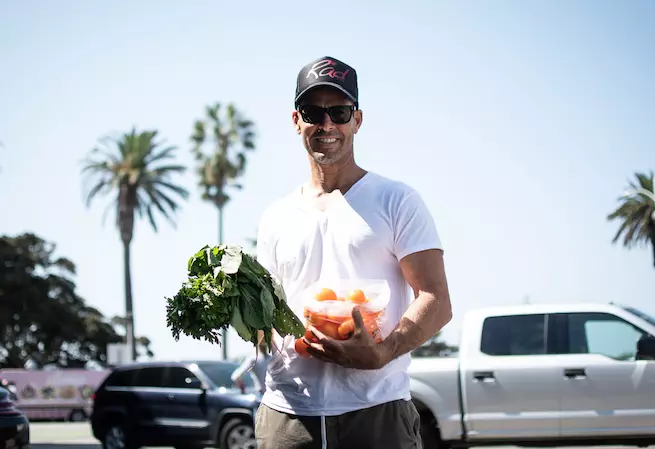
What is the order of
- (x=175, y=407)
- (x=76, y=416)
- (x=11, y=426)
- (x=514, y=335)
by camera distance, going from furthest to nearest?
(x=76, y=416)
(x=175, y=407)
(x=514, y=335)
(x=11, y=426)

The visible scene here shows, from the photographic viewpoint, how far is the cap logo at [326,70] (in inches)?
124

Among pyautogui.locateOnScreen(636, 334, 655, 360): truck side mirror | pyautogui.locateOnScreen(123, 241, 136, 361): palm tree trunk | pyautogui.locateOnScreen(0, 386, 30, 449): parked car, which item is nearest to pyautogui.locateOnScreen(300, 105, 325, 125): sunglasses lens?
pyautogui.locateOnScreen(0, 386, 30, 449): parked car

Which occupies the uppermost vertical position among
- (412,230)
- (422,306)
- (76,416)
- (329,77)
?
(329,77)

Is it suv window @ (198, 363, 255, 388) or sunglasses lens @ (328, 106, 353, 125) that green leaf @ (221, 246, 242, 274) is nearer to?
sunglasses lens @ (328, 106, 353, 125)

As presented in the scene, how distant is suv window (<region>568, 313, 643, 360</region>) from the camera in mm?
11281

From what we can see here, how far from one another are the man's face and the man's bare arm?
1.46ft

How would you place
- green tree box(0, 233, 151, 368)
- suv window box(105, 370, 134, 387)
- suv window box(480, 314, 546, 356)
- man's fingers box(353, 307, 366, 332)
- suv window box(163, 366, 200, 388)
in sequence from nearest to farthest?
man's fingers box(353, 307, 366, 332) → suv window box(480, 314, 546, 356) → suv window box(163, 366, 200, 388) → suv window box(105, 370, 134, 387) → green tree box(0, 233, 151, 368)

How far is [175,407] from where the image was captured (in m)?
15.9

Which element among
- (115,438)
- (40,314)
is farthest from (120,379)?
(40,314)

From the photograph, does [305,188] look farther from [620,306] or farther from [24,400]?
[24,400]

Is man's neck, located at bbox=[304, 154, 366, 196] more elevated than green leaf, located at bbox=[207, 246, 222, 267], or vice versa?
man's neck, located at bbox=[304, 154, 366, 196]

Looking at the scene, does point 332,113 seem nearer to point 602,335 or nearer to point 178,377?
point 602,335

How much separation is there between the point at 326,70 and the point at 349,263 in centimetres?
63

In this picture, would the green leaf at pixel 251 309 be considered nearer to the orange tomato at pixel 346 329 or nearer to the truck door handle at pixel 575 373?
the orange tomato at pixel 346 329
